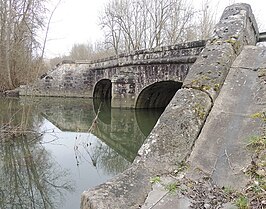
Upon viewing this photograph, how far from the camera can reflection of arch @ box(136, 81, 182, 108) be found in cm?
1003

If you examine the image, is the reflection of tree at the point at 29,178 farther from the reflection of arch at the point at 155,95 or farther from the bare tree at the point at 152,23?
the bare tree at the point at 152,23

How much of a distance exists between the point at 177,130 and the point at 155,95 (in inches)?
355

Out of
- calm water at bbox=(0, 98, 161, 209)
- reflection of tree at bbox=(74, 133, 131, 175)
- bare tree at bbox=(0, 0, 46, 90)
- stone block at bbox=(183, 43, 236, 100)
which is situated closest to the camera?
stone block at bbox=(183, 43, 236, 100)

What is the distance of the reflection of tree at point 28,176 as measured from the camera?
345 cm

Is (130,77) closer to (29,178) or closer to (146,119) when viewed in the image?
(146,119)

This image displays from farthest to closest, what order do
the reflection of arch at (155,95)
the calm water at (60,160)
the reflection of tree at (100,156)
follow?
the reflection of arch at (155,95) → the reflection of tree at (100,156) → the calm water at (60,160)

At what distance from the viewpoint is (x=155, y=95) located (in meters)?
11.1

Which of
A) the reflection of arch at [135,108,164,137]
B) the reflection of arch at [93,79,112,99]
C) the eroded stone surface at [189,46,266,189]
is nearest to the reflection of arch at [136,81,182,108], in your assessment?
the reflection of arch at [135,108,164,137]

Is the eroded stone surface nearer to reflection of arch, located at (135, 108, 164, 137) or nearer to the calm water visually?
the calm water

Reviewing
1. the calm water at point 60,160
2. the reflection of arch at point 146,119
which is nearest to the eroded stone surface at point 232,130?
the calm water at point 60,160

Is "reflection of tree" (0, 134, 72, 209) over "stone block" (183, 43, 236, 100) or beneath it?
beneath

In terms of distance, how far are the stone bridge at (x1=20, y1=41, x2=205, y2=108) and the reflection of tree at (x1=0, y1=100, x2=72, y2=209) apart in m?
1.92

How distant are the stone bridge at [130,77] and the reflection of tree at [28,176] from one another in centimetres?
192

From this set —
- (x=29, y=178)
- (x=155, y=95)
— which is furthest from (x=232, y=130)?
(x=155, y=95)
